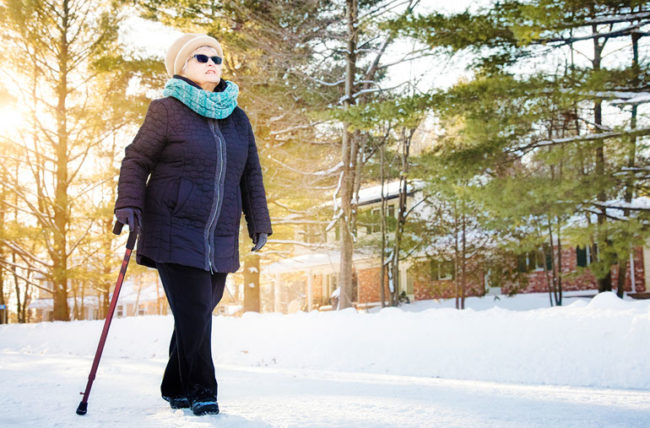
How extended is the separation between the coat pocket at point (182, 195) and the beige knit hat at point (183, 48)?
2.65ft

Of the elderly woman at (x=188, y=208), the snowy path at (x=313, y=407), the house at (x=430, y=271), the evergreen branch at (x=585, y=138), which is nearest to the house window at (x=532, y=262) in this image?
the house at (x=430, y=271)

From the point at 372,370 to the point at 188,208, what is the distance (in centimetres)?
557

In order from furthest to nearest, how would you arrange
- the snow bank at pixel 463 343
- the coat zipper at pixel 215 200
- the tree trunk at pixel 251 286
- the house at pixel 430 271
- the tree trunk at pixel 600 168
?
the house at pixel 430 271 → the tree trunk at pixel 251 286 → the tree trunk at pixel 600 168 → the snow bank at pixel 463 343 → the coat zipper at pixel 215 200

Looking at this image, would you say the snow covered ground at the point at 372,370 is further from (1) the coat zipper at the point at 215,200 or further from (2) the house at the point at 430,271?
(2) the house at the point at 430,271

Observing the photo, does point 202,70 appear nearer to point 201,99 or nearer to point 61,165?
point 201,99

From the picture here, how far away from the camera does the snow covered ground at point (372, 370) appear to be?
2.84 m

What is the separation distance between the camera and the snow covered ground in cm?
284

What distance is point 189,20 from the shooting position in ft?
59.9

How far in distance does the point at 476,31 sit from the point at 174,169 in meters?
9.19

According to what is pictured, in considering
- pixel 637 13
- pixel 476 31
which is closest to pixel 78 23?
pixel 476 31

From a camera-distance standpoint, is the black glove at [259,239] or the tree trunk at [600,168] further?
the tree trunk at [600,168]

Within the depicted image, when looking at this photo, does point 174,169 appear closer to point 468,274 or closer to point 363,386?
point 363,386

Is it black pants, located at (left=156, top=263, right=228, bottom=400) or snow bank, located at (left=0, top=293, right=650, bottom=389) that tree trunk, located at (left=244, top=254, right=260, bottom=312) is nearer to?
snow bank, located at (left=0, top=293, right=650, bottom=389)

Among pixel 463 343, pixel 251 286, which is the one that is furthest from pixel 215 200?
pixel 251 286
